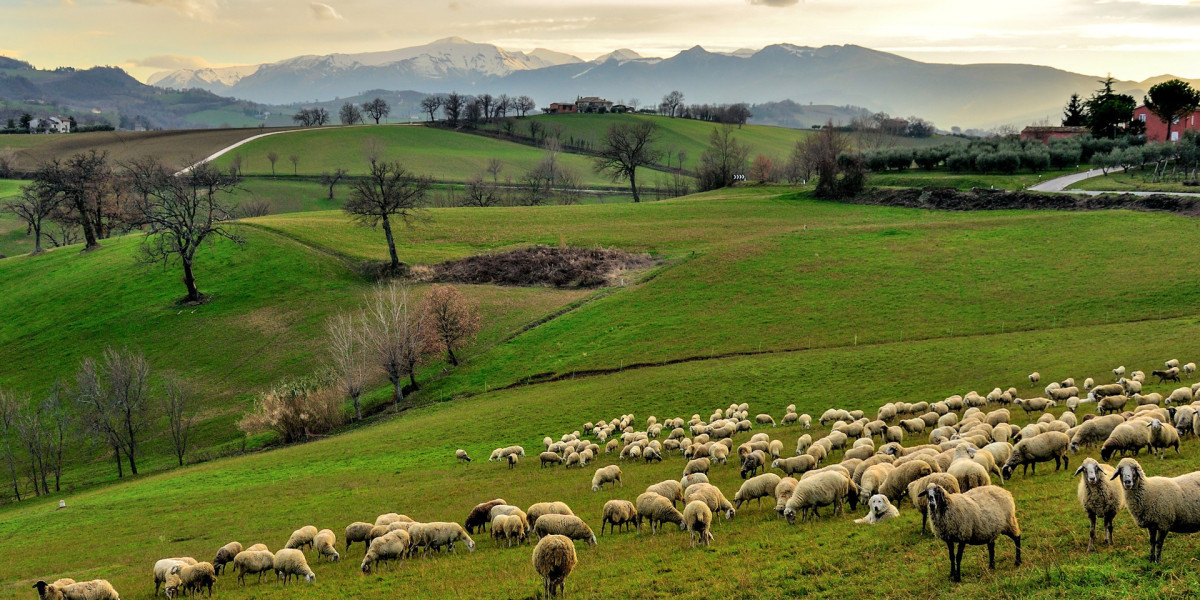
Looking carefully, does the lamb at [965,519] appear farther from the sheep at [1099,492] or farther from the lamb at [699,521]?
the lamb at [699,521]

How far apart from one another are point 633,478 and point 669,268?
4331 centimetres

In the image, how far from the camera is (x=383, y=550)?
1900 cm

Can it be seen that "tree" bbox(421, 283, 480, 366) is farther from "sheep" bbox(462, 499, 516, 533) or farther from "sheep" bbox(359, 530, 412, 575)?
"sheep" bbox(359, 530, 412, 575)

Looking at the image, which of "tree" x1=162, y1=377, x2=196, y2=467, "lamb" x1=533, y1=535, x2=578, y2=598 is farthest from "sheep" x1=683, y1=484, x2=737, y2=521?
"tree" x1=162, y1=377, x2=196, y2=467

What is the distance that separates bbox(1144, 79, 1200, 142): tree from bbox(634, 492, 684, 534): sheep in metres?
108

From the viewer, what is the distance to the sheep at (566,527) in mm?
18531

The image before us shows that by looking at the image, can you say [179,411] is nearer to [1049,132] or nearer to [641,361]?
[641,361]

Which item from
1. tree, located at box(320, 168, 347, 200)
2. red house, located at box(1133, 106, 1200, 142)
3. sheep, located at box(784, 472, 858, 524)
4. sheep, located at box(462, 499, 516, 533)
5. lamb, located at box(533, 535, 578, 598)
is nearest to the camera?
lamb, located at box(533, 535, 578, 598)

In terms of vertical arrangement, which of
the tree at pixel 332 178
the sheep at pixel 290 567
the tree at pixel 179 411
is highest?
the tree at pixel 332 178

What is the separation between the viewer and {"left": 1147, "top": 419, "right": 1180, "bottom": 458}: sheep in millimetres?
18031

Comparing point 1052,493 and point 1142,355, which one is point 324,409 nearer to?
point 1052,493

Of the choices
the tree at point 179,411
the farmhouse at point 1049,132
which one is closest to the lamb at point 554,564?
the tree at point 179,411

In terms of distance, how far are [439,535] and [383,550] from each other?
60.7 inches

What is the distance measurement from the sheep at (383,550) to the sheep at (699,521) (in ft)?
25.1
